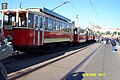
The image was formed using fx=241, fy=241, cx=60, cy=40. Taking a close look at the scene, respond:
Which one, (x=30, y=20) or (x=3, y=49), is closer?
(x=3, y=49)

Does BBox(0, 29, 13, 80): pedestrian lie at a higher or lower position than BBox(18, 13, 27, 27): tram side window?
lower

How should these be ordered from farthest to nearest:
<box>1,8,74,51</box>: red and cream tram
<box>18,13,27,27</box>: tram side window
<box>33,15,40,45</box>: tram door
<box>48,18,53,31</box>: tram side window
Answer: <box>48,18,53,31</box>: tram side window → <box>33,15,40,45</box>: tram door → <box>18,13,27,27</box>: tram side window → <box>1,8,74,51</box>: red and cream tram

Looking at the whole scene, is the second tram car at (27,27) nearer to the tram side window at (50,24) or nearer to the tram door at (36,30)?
the tram door at (36,30)

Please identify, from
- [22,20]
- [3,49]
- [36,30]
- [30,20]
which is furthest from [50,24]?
[3,49]

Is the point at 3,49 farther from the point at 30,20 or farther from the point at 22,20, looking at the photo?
the point at 30,20

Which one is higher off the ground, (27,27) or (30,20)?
(30,20)

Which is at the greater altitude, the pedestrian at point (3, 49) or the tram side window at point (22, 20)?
the tram side window at point (22, 20)

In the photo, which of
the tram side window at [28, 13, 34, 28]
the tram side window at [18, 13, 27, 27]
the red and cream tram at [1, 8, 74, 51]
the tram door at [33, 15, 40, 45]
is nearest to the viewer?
the red and cream tram at [1, 8, 74, 51]

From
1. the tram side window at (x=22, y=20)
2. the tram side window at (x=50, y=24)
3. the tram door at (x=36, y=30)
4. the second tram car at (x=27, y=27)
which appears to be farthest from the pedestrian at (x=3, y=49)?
the tram side window at (x=50, y=24)

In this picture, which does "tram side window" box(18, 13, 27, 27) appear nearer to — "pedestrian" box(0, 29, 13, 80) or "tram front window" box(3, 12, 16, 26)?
"tram front window" box(3, 12, 16, 26)

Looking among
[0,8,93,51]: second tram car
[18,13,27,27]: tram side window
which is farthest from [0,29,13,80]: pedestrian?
[18,13,27,27]: tram side window

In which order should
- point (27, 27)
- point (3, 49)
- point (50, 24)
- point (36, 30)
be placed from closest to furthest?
point (3, 49) → point (27, 27) → point (36, 30) → point (50, 24)

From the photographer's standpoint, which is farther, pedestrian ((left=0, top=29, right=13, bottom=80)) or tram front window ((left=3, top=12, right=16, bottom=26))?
tram front window ((left=3, top=12, right=16, bottom=26))

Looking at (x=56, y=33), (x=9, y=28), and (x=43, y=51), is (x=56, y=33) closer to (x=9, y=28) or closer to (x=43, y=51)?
(x=43, y=51)
